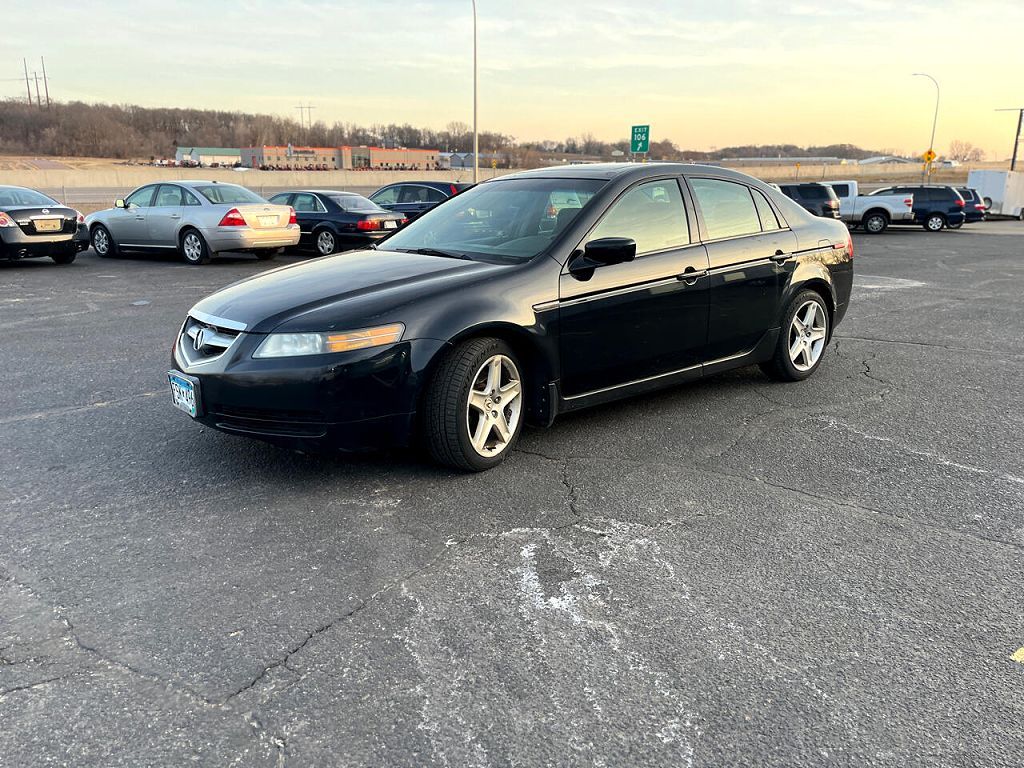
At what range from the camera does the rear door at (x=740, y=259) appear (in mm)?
5344

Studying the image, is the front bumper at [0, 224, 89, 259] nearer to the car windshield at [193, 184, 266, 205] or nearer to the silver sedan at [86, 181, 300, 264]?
the silver sedan at [86, 181, 300, 264]

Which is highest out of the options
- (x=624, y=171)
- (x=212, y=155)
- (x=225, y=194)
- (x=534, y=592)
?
(x=212, y=155)

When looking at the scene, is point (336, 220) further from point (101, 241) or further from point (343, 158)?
point (343, 158)

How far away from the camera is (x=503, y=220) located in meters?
5.09

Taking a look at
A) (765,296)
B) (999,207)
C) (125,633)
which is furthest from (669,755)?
(999,207)

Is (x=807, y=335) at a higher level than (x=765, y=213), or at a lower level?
lower

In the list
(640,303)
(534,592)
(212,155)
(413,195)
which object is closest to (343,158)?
(212,155)

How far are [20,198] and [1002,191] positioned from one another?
38.7m

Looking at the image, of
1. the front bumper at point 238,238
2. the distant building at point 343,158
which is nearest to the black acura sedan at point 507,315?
the front bumper at point 238,238

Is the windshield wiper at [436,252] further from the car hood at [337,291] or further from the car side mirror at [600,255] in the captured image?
the car side mirror at [600,255]

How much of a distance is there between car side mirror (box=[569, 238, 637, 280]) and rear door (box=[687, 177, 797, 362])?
952mm

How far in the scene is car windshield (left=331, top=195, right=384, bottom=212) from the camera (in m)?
16.0

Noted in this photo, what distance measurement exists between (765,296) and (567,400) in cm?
191

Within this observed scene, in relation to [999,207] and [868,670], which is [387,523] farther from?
[999,207]
